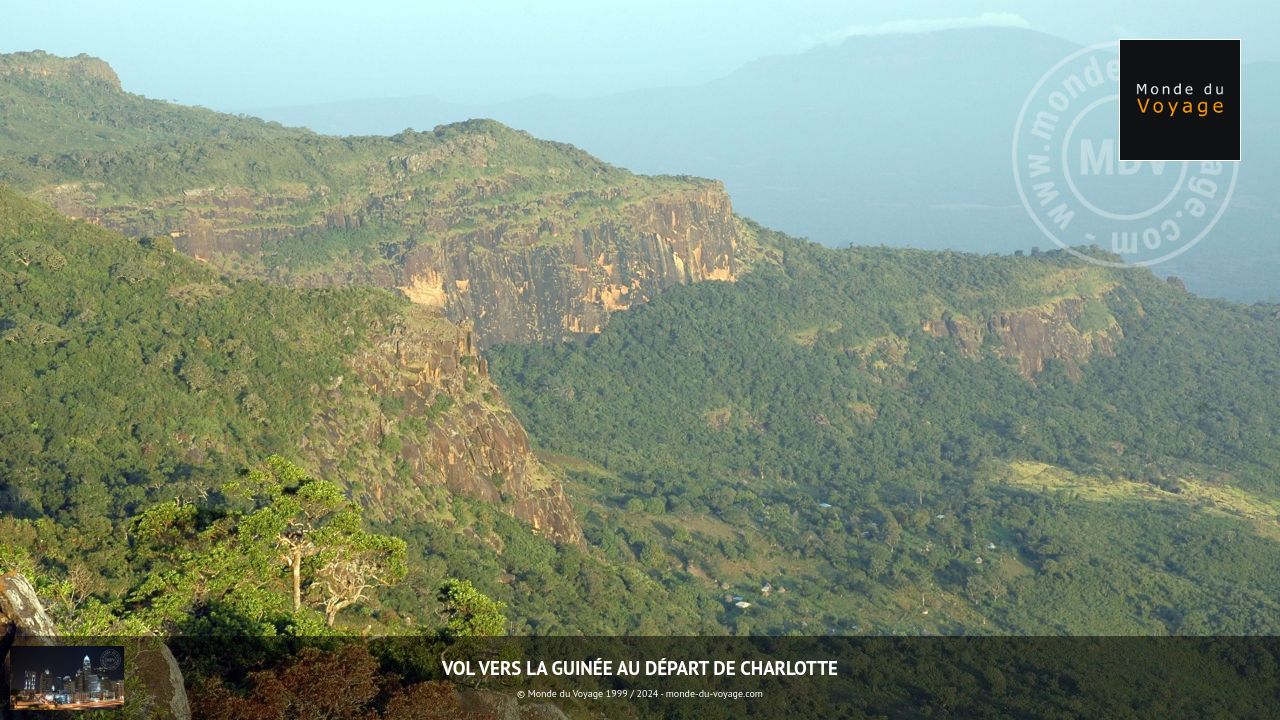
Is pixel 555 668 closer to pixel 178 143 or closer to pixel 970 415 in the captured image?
pixel 970 415

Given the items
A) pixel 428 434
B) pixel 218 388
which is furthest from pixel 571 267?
pixel 218 388

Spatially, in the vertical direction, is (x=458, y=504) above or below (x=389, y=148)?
below

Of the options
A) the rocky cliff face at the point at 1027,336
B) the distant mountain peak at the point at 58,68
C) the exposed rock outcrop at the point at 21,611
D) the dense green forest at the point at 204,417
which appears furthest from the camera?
the distant mountain peak at the point at 58,68

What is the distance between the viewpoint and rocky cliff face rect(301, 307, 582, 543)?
62.3 m

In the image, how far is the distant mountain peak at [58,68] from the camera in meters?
133

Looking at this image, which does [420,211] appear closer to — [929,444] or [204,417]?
[929,444]

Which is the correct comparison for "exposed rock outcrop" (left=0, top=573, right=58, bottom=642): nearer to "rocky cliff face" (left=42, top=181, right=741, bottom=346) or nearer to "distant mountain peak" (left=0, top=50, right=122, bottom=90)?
"rocky cliff face" (left=42, top=181, right=741, bottom=346)

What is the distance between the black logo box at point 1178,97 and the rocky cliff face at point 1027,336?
120ft

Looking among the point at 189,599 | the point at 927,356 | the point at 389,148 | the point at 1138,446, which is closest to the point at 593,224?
the point at 389,148

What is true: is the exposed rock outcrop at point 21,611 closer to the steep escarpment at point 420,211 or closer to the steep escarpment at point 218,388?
the steep escarpment at point 218,388

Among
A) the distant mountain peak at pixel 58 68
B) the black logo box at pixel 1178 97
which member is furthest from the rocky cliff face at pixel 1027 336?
the distant mountain peak at pixel 58 68

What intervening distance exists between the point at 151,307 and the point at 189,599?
3550cm

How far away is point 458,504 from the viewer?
6481 cm

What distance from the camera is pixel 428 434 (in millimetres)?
66062
